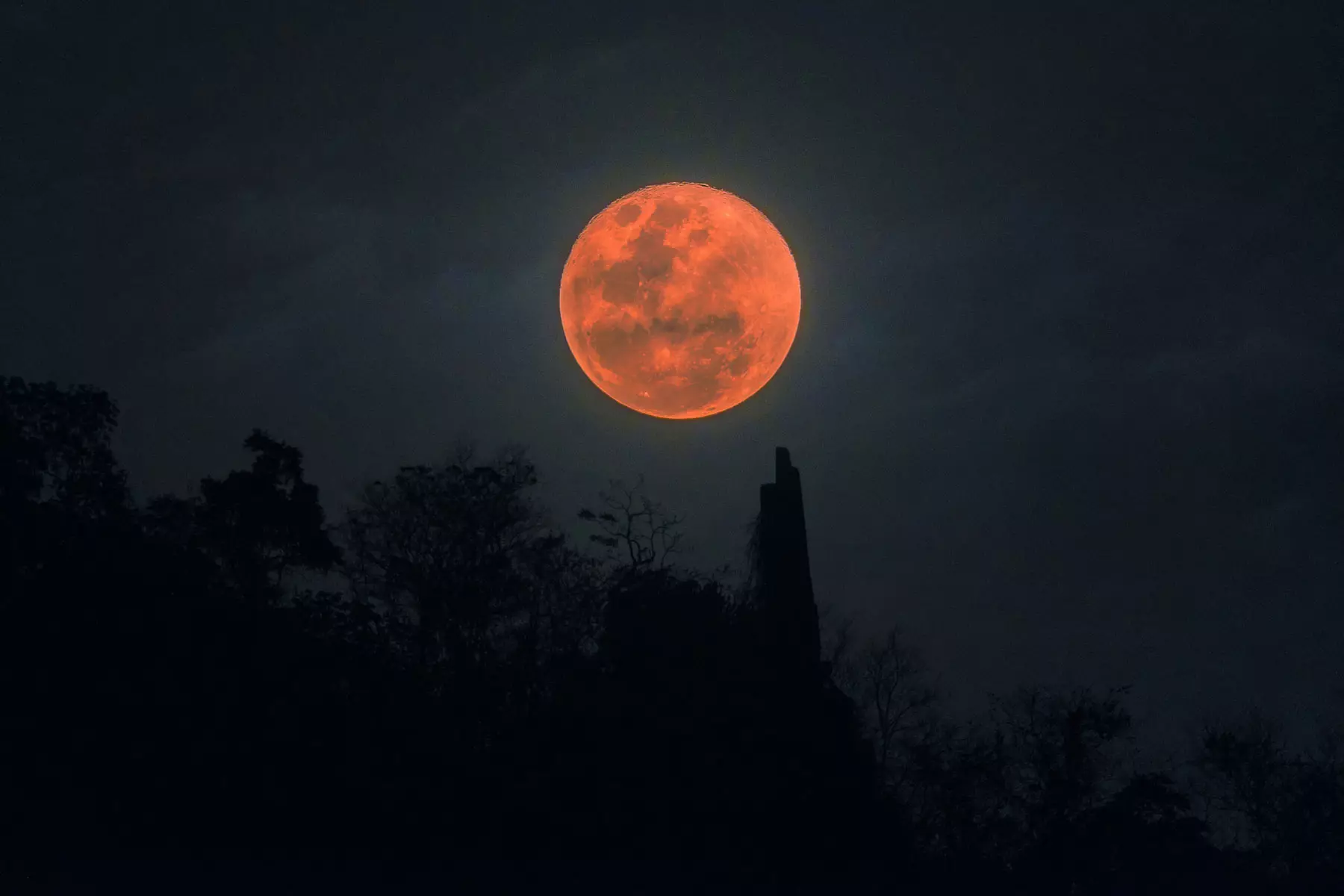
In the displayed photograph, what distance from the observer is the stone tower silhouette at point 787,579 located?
89.2 ft

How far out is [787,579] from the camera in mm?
30453

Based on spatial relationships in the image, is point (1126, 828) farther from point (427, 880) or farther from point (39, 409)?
point (39, 409)

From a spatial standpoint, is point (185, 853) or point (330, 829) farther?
point (330, 829)

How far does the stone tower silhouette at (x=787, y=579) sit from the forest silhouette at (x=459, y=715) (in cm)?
9

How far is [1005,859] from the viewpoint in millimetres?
30984

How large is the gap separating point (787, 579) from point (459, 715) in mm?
10452

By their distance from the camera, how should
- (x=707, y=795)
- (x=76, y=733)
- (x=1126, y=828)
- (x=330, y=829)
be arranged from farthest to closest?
(x=1126, y=828) < (x=707, y=795) < (x=330, y=829) < (x=76, y=733)

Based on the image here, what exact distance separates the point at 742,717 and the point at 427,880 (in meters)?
7.64

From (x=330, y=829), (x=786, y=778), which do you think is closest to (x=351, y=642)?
(x=330, y=829)

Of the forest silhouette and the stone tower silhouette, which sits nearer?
the forest silhouette

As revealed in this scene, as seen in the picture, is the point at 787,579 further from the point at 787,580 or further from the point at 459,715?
the point at 459,715

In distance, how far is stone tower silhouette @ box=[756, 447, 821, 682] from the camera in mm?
27203

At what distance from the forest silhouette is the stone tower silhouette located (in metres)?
0.09

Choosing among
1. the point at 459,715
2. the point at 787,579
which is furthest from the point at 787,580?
the point at 459,715
